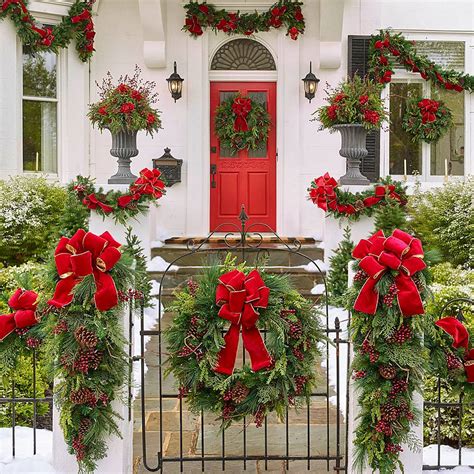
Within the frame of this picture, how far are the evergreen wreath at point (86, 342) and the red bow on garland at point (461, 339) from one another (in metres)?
1.59

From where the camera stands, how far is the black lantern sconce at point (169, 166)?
959cm

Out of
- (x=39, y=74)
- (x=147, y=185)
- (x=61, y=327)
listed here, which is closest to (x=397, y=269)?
(x=61, y=327)

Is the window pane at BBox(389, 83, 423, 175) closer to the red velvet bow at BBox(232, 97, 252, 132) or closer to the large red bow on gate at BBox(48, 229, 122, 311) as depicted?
the red velvet bow at BBox(232, 97, 252, 132)

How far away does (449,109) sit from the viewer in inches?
389

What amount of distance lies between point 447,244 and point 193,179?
12.3 feet

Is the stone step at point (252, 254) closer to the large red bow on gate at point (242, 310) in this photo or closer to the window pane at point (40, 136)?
the window pane at point (40, 136)

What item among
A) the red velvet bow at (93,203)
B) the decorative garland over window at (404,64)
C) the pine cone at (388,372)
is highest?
the decorative garland over window at (404,64)

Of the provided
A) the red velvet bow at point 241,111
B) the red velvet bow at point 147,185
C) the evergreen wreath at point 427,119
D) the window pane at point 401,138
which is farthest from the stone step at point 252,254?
the evergreen wreath at point 427,119

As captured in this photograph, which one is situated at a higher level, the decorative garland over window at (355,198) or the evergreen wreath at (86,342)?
the decorative garland over window at (355,198)

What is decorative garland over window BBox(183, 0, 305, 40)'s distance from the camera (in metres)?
9.55

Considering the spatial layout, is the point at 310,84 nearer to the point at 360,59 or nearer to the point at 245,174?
the point at 360,59

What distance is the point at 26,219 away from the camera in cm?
775

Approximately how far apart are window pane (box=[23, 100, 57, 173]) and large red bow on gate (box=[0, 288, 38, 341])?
6.25 m

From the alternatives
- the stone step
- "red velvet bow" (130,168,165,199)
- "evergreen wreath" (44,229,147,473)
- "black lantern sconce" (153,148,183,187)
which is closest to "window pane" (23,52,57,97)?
"black lantern sconce" (153,148,183,187)
